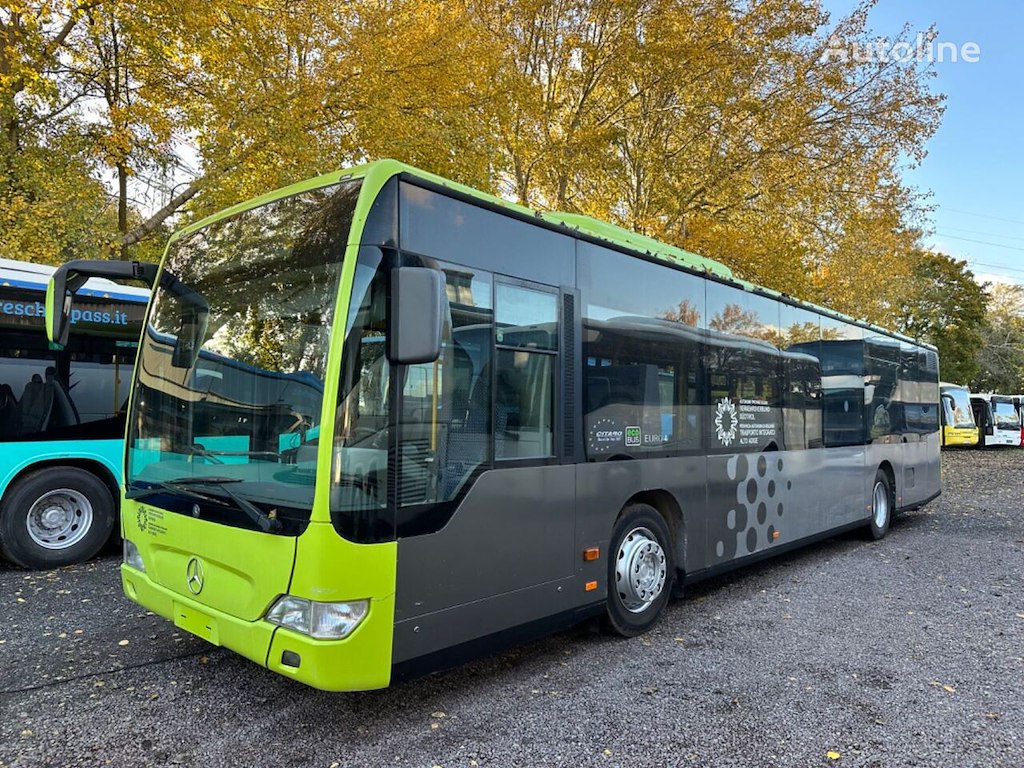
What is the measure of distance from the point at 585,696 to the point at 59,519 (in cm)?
601

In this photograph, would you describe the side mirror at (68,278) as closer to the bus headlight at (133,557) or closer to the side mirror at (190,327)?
the side mirror at (190,327)

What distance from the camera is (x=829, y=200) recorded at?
52.2ft

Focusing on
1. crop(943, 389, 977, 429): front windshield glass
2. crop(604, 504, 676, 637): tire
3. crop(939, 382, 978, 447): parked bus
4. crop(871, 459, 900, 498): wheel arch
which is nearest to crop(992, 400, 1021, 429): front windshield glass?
crop(939, 382, 978, 447): parked bus

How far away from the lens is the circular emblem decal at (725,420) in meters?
6.06

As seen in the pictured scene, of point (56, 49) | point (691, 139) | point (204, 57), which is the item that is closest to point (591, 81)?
point (691, 139)

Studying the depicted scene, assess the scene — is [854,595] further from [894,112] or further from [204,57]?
[894,112]

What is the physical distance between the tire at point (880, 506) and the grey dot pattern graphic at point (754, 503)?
2924 mm

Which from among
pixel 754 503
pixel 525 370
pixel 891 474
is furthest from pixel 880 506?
pixel 525 370

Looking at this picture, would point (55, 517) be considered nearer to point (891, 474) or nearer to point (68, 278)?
point (68, 278)

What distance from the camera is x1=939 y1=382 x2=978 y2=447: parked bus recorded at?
30.2 metres

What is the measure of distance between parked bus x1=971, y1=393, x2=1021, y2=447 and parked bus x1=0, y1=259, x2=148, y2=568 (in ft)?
115

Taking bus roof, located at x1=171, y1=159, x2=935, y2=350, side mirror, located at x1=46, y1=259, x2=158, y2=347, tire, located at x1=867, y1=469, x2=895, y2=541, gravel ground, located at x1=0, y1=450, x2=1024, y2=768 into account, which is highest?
bus roof, located at x1=171, y1=159, x2=935, y2=350

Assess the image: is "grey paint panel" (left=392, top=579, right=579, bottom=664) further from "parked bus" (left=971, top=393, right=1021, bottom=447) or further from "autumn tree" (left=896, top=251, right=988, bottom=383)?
"autumn tree" (left=896, top=251, right=988, bottom=383)

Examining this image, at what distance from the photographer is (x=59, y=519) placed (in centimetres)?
717
